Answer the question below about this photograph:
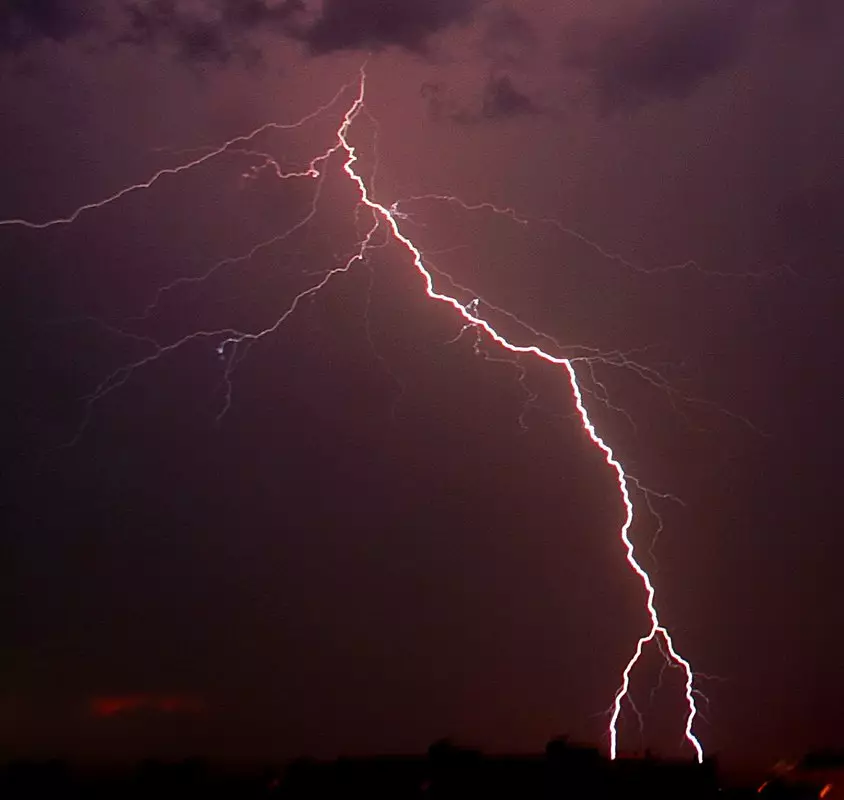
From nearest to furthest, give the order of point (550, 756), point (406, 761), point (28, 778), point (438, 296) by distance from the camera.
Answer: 1. point (550, 756)
2. point (28, 778)
3. point (406, 761)
4. point (438, 296)

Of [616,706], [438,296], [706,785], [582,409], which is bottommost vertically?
[706,785]

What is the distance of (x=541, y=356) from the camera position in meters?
10.8

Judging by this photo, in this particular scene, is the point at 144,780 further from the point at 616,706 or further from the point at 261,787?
the point at 616,706

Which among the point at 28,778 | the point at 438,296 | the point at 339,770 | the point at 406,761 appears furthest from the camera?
the point at 438,296

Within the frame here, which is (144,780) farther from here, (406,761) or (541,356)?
(541,356)

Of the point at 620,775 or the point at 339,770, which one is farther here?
the point at 339,770

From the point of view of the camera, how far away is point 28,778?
7.77m

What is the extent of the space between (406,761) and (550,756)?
201cm

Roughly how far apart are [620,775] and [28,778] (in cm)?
428

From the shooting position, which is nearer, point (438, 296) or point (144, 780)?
point (144, 780)

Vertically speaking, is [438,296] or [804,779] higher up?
[438,296]

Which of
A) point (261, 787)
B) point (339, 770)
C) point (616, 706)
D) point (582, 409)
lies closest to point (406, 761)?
point (339, 770)

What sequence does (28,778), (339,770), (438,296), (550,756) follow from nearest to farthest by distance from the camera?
(550,756), (28,778), (339,770), (438,296)

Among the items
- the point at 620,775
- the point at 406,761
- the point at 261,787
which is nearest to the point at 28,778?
the point at 261,787
